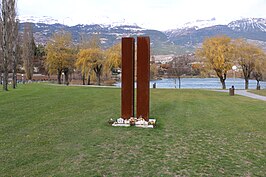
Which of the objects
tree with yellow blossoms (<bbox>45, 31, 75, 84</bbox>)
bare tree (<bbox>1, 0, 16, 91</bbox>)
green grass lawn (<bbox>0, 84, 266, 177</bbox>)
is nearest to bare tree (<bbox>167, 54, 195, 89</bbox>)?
tree with yellow blossoms (<bbox>45, 31, 75, 84</bbox>)

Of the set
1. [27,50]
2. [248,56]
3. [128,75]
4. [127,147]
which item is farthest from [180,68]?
[127,147]

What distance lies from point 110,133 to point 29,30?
5603cm

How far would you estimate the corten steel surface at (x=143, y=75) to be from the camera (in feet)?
35.1

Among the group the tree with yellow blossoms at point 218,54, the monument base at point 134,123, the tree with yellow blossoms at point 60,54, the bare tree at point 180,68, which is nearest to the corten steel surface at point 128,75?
the monument base at point 134,123

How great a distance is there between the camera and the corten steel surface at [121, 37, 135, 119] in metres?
10.8

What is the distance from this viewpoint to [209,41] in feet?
142

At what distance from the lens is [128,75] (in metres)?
10.9

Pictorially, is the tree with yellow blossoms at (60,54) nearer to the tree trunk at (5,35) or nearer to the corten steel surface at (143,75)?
the tree trunk at (5,35)

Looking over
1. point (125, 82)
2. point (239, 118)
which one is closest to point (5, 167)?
point (125, 82)

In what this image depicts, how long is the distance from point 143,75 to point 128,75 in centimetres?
55

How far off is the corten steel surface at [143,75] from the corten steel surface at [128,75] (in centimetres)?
25

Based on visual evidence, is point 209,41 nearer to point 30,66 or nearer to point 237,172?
point 30,66

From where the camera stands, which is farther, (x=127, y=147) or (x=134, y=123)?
(x=134, y=123)

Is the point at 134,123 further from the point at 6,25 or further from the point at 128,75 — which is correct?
the point at 6,25
